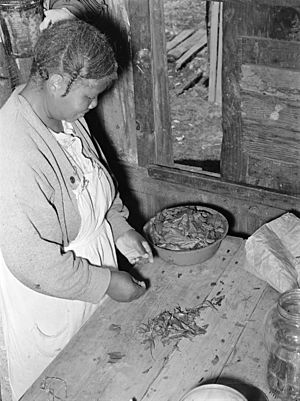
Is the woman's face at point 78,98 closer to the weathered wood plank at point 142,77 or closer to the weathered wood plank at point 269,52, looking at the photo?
the weathered wood plank at point 269,52

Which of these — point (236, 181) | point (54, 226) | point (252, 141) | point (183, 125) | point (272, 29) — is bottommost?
point (183, 125)

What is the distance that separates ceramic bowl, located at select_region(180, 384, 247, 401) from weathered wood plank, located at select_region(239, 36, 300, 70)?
64.6 inches

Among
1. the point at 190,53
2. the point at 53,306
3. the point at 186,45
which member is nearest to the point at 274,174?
the point at 53,306

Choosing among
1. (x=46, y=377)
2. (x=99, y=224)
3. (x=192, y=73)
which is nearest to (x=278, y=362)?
(x=46, y=377)

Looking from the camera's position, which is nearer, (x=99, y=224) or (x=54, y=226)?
(x=54, y=226)

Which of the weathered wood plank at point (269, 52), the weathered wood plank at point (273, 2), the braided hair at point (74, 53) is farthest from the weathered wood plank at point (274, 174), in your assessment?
the braided hair at point (74, 53)

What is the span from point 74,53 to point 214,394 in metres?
1.21

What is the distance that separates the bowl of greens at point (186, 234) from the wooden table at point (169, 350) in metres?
0.08

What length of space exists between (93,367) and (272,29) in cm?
173

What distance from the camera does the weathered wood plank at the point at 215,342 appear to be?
2154 mm

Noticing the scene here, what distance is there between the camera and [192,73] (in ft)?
23.1

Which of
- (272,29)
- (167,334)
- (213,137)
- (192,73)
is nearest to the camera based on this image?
(167,334)

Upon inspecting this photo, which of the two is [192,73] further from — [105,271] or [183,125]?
[105,271]

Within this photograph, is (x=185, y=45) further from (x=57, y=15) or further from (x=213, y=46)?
(x=57, y=15)
